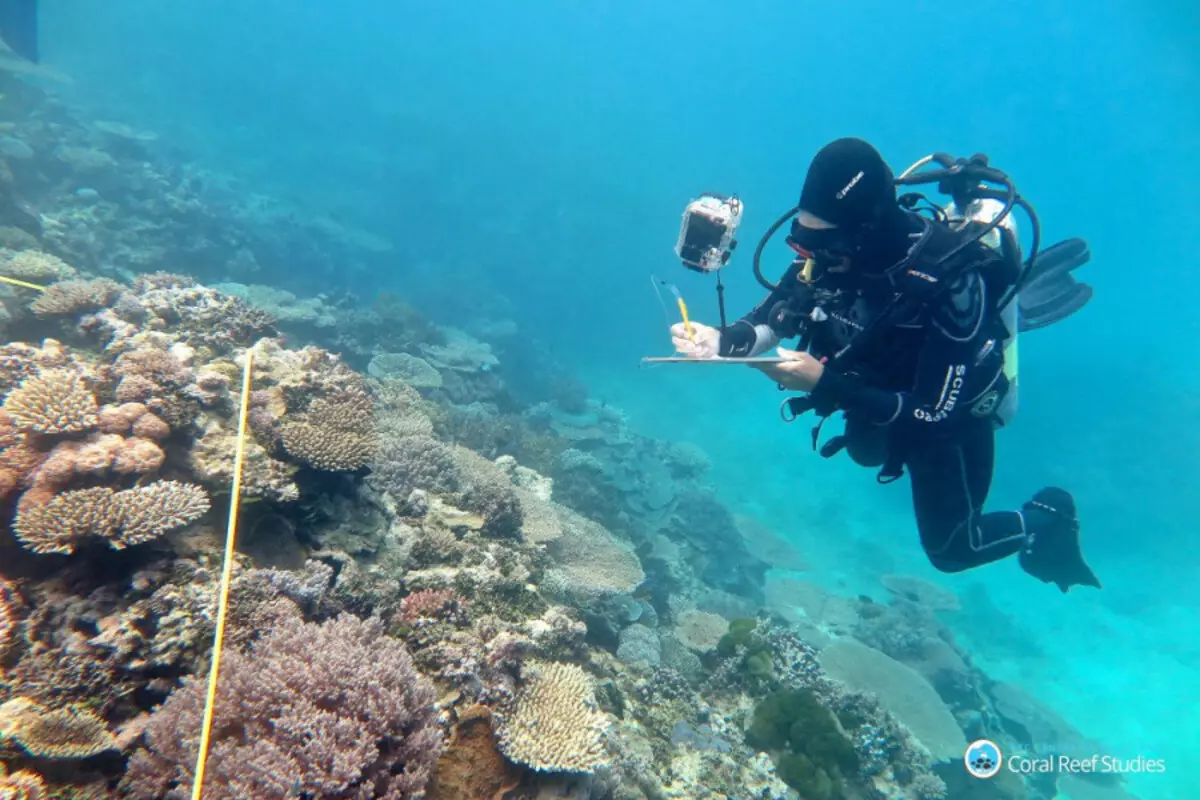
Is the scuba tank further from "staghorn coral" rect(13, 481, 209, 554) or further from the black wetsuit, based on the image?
"staghorn coral" rect(13, 481, 209, 554)

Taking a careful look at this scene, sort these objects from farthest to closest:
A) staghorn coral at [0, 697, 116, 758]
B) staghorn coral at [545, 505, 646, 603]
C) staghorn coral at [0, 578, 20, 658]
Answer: staghorn coral at [545, 505, 646, 603] → staghorn coral at [0, 578, 20, 658] → staghorn coral at [0, 697, 116, 758]

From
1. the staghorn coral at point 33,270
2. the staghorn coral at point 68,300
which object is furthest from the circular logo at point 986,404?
the staghorn coral at point 33,270

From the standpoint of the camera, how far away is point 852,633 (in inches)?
557

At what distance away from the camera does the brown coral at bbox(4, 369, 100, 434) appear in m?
3.53

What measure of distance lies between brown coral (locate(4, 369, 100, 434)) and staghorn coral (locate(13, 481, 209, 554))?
567 mm

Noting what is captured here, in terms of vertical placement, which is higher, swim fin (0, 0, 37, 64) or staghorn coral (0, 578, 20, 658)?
swim fin (0, 0, 37, 64)

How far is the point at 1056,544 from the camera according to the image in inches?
223

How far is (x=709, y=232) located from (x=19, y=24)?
26753 mm

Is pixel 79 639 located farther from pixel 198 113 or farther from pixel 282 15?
pixel 282 15

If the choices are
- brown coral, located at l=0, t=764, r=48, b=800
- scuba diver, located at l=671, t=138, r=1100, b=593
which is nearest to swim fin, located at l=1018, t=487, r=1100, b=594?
scuba diver, located at l=671, t=138, r=1100, b=593

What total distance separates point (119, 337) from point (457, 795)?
5.51 m

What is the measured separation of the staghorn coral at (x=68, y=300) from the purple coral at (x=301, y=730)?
531 cm

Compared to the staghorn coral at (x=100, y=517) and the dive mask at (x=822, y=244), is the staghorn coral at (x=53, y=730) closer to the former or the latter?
the staghorn coral at (x=100, y=517)

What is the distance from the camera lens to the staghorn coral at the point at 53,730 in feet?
8.14
